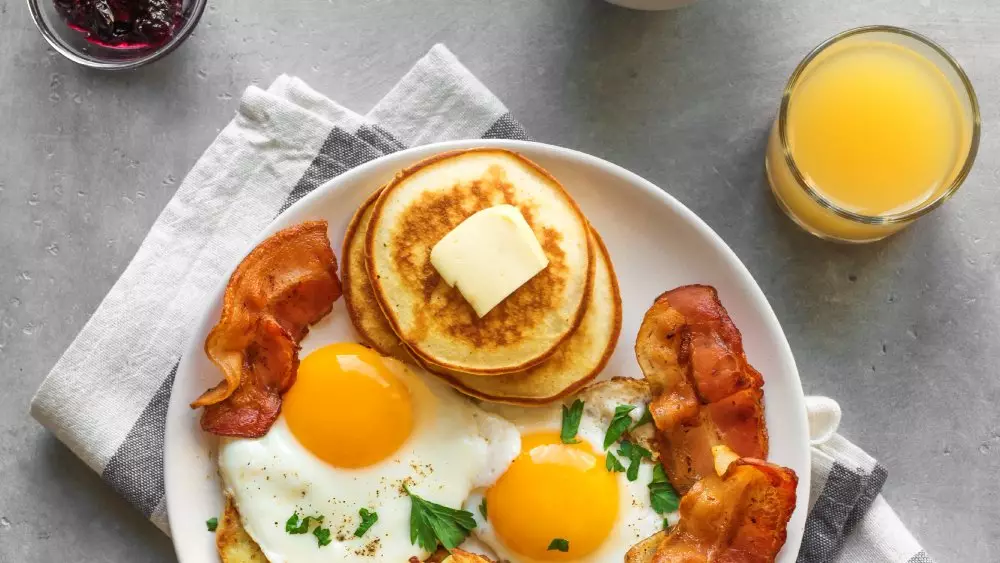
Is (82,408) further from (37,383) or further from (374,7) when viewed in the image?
(374,7)

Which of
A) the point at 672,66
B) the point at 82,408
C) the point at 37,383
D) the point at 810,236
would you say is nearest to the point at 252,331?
the point at 82,408

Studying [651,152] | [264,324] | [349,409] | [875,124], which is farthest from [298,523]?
[875,124]

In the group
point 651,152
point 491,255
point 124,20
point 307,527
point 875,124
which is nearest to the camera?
point 491,255

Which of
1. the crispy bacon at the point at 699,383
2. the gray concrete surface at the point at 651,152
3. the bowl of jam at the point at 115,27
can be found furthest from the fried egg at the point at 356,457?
the bowl of jam at the point at 115,27

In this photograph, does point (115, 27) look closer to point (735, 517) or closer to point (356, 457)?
point (356, 457)

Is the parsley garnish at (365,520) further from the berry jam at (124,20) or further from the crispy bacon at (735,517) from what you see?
the berry jam at (124,20)

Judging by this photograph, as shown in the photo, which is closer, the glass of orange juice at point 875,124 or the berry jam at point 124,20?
the glass of orange juice at point 875,124

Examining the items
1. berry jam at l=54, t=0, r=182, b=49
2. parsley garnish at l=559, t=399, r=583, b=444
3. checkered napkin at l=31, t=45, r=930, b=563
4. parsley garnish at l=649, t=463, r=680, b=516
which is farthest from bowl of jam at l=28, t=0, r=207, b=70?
parsley garnish at l=649, t=463, r=680, b=516

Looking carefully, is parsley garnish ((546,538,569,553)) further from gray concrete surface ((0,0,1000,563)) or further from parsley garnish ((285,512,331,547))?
gray concrete surface ((0,0,1000,563))
